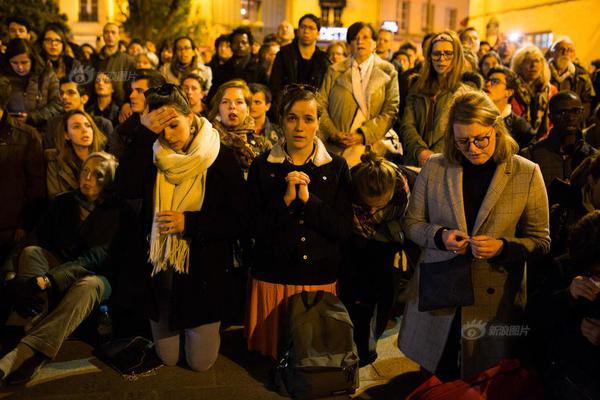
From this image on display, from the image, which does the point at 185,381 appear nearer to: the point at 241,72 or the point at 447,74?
the point at 447,74

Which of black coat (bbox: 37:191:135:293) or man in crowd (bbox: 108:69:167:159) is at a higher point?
man in crowd (bbox: 108:69:167:159)

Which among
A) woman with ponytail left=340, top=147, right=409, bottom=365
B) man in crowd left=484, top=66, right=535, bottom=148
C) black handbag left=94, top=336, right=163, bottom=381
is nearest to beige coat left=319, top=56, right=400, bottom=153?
man in crowd left=484, top=66, right=535, bottom=148

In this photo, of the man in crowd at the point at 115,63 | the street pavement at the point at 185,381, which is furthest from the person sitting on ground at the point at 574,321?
the man in crowd at the point at 115,63

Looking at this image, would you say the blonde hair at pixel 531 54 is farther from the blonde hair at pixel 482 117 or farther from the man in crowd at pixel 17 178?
the man in crowd at pixel 17 178

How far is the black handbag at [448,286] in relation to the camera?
393 centimetres

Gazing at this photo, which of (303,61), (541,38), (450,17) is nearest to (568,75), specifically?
(303,61)

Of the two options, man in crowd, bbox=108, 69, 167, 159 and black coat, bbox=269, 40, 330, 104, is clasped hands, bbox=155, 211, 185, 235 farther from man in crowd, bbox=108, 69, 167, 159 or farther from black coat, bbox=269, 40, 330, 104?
black coat, bbox=269, 40, 330, 104

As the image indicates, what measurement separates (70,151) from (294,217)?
2646 millimetres

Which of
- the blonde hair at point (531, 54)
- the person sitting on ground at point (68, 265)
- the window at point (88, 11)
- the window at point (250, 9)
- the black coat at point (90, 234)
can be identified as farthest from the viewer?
the window at point (250, 9)

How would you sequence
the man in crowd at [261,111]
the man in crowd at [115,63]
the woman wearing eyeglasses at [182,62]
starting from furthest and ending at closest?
the woman wearing eyeglasses at [182,62]
the man in crowd at [115,63]
the man in crowd at [261,111]

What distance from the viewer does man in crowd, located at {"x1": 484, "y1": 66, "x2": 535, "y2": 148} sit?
→ 6.87m

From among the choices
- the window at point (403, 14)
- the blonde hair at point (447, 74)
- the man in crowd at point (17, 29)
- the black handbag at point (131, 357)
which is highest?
the window at point (403, 14)

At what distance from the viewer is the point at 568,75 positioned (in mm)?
9805

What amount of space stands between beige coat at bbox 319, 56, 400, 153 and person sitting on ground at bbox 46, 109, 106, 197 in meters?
2.19
